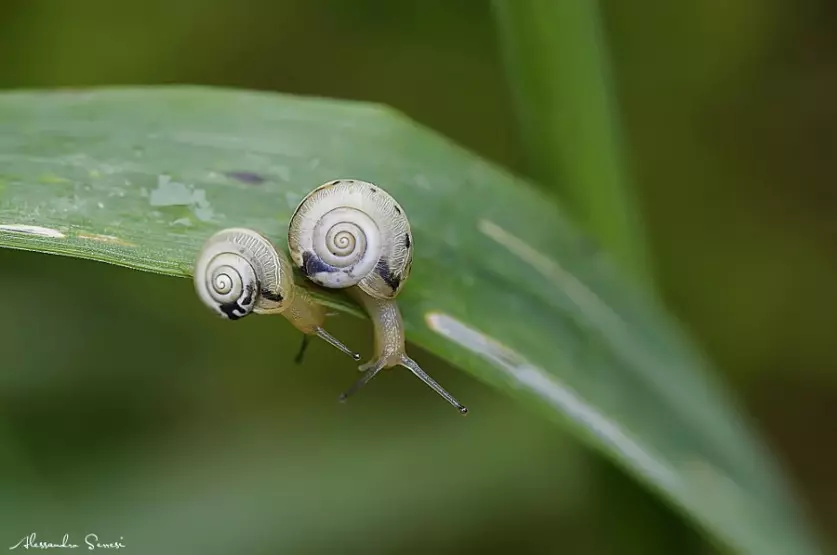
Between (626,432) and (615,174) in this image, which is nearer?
(626,432)

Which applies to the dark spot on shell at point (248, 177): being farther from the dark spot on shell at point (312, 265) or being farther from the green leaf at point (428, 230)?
the dark spot on shell at point (312, 265)

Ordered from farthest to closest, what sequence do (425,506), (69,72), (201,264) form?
(69,72) → (425,506) → (201,264)

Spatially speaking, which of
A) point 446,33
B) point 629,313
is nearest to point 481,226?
point 629,313

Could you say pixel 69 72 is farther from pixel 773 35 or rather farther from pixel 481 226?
pixel 773 35

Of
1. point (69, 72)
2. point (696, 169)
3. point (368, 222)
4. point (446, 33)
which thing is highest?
point (446, 33)

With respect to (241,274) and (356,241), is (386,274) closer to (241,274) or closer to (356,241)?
(356,241)
